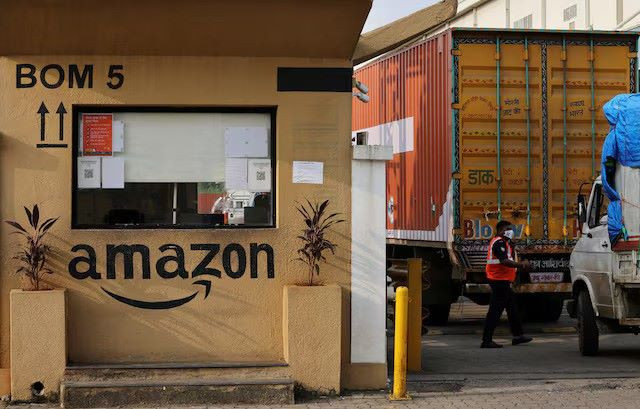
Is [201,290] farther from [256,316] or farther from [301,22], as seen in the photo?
[301,22]

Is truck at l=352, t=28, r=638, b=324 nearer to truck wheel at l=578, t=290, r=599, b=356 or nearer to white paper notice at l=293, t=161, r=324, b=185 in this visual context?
truck wheel at l=578, t=290, r=599, b=356

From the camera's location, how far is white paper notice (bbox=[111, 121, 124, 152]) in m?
10.4

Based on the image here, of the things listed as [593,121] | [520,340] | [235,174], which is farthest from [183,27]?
[593,121]

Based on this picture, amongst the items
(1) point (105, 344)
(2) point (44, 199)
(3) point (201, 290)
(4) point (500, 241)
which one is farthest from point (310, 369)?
(4) point (500, 241)

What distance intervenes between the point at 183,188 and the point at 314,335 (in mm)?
1888

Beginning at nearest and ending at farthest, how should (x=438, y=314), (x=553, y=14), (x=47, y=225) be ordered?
(x=47, y=225) → (x=438, y=314) → (x=553, y=14)

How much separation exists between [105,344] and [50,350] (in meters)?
0.55

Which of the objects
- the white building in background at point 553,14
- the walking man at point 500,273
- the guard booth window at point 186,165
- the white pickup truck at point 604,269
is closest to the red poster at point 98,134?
the guard booth window at point 186,165

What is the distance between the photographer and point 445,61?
49.5ft

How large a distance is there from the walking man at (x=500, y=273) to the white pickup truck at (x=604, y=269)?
2.46 ft

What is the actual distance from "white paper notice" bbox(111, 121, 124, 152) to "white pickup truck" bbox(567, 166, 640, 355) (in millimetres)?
5613

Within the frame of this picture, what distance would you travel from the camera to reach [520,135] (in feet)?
49.0

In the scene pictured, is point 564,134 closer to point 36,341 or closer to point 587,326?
point 587,326

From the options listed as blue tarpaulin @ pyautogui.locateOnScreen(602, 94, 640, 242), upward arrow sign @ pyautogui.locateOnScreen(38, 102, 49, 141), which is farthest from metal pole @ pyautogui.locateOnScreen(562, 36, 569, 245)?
upward arrow sign @ pyautogui.locateOnScreen(38, 102, 49, 141)
